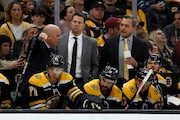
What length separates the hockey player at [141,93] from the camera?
7871mm

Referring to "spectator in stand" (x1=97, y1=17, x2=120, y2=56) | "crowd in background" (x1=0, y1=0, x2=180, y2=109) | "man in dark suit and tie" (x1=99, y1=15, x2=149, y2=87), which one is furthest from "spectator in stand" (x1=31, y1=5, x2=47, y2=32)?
"man in dark suit and tie" (x1=99, y1=15, x2=149, y2=87)

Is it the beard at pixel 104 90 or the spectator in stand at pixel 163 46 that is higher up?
the spectator in stand at pixel 163 46

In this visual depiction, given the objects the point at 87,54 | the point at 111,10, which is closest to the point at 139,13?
the point at 111,10

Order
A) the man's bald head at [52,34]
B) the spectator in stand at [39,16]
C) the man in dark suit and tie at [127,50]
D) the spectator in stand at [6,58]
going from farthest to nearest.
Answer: the spectator in stand at [39,16] → the man in dark suit and tie at [127,50] → the spectator in stand at [6,58] → the man's bald head at [52,34]

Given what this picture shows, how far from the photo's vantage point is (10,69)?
8258mm

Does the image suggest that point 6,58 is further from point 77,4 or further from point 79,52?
point 77,4

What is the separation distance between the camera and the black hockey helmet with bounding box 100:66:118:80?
25.9 ft

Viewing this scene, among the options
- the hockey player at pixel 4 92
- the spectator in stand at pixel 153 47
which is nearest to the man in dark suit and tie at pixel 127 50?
the spectator in stand at pixel 153 47

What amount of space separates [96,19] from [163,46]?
2.79ft

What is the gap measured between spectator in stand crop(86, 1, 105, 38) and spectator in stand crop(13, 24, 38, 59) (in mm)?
736

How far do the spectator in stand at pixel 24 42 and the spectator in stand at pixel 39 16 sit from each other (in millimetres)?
153

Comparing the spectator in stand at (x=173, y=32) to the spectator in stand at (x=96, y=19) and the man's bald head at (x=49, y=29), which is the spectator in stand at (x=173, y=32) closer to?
the spectator in stand at (x=96, y=19)

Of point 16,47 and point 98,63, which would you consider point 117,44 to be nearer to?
point 98,63
